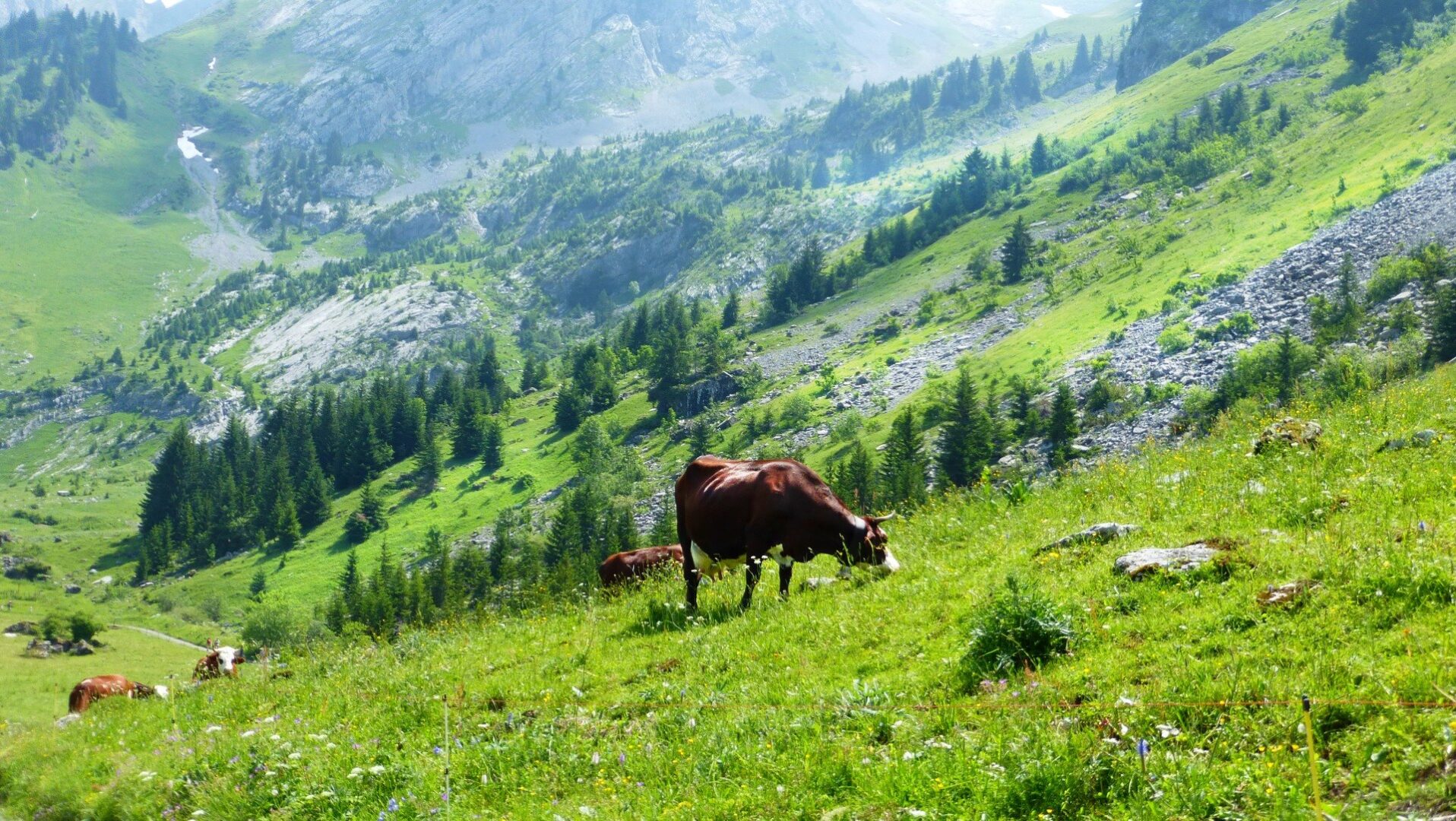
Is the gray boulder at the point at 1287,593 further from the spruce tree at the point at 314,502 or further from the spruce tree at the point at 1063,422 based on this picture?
the spruce tree at the point at 314,502

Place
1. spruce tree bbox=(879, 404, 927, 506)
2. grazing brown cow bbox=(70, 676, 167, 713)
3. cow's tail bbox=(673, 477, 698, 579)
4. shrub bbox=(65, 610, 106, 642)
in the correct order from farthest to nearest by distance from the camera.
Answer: spruce tree bbox=(879, 404, 927, 506) < shrub bbox=(65, 610, 106, 642) < grazing brown cow bbox=(70, 676, 167, 713) < cow's tail bbox=(673, 477, 698, 579)

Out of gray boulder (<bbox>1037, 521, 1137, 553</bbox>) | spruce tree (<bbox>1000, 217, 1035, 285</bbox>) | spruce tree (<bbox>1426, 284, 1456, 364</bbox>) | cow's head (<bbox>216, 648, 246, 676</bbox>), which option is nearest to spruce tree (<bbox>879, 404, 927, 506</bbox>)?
spruce tree (<bbox>1426, 284, 1456, 364</bbox>)

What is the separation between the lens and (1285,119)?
193125 millimetres

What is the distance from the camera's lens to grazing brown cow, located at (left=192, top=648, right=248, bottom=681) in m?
25.8

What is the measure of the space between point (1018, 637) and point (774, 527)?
249 inches

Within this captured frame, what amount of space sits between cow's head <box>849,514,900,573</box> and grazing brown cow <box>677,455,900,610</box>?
0.01m

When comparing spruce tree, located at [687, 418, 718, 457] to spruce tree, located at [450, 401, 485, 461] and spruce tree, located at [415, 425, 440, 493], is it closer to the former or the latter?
spruce tree, located at [450, 401, 485, 461]

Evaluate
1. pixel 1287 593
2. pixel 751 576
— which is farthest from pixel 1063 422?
pixel 1287 593

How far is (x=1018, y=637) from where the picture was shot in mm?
8883

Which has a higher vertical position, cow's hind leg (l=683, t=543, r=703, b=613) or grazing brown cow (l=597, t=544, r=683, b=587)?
cow's hind leg (l=683, t=543, r=703, b=613)

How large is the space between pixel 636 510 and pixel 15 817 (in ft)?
396

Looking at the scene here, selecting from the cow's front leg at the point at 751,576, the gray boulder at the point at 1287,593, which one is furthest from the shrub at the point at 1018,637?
the cow's front leg at the point at 751,576

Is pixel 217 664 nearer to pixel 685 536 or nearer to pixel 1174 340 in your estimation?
pixel 685 536

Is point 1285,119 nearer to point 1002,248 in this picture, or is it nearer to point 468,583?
point 1002,248
